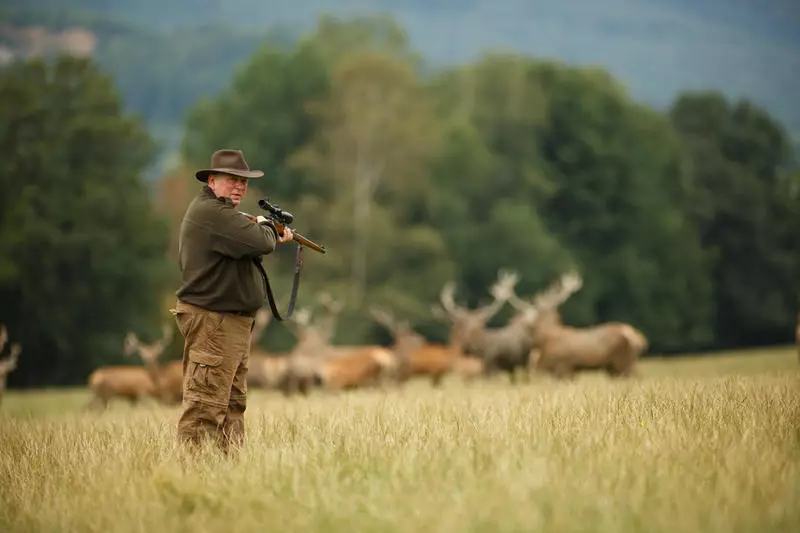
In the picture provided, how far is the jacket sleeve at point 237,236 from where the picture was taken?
25.4ft

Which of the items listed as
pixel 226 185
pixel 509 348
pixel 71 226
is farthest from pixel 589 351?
pixel 71 226

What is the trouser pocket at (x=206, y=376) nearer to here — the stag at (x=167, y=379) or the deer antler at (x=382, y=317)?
the stag at (x=167, y=379)

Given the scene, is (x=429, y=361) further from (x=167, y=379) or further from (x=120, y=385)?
(x=120, y=385)

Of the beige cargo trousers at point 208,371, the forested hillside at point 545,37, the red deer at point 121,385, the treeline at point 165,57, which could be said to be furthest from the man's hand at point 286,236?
the treeline at point 165,57

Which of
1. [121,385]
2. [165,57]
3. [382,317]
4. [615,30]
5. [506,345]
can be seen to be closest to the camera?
[121,385]

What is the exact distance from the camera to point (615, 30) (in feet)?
407

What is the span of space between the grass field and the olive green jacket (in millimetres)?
1067

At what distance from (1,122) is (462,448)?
31389 millimetres

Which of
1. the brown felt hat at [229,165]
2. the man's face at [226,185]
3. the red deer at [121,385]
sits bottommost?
the red deer at [121,385]

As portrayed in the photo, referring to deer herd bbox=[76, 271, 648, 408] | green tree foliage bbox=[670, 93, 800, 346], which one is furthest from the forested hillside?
deer herd bbox=[76, 271, 648, 408]

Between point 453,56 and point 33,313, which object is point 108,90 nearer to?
point 33,313

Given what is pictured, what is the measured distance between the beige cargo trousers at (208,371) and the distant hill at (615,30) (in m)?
41.6

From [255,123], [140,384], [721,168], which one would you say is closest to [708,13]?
[721,168]

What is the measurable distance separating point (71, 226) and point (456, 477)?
30.6 m
